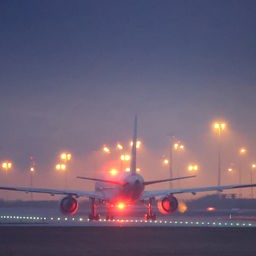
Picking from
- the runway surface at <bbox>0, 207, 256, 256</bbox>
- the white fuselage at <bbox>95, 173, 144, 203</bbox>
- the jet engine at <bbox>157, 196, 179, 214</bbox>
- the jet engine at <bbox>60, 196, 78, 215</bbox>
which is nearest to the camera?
the runway surface at <bbox>0, 207, 256, 256</bbox>

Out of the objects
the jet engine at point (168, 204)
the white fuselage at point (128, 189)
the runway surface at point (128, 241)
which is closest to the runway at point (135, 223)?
the jet engine at point (168, 204)

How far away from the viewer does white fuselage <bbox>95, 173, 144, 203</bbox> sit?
6384 cm

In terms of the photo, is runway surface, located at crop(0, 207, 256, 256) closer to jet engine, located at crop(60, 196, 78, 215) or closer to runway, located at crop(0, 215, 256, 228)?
runway, located at crop(0, 215, 256, 228)

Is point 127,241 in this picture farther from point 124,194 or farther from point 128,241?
point 124,194

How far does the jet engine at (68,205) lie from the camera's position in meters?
64.4

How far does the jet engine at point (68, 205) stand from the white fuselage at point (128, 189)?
4388 mm

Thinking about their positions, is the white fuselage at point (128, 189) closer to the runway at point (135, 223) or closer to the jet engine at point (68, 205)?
the runway at point (135, 223)

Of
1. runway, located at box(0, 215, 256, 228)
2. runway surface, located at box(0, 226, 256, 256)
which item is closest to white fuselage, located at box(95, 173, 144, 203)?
runway, located at box(0, 215, 256, 228)

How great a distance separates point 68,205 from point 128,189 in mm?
6165

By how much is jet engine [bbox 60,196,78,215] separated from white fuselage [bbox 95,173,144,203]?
4.39 meters

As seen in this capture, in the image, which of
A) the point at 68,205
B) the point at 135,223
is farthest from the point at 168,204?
the point at 68,205

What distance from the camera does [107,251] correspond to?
2933 cm

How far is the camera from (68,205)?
64375 millimetres

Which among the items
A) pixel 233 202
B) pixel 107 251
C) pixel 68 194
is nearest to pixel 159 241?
pixel 107 251
